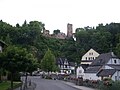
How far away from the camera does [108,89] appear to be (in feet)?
142

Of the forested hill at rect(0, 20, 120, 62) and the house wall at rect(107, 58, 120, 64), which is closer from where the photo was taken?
the house wall at rect(107, 58, 120, 64)

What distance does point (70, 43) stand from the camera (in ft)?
473

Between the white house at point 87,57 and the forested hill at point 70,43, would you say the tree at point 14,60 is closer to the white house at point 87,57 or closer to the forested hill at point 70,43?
the forested hill at point 70,43

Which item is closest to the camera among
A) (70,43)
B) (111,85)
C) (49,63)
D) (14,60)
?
(14,60)

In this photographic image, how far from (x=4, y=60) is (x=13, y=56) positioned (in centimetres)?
104

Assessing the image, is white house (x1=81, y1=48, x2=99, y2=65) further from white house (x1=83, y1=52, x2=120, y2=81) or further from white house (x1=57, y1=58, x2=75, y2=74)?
white house (x1=83, y1=52, x2=120, y2=81)

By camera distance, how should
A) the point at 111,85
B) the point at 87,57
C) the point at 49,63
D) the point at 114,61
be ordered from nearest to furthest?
1. the point at 111,85
2. the point at 114,61
3. the point at 49,63
4. the point at 87,57

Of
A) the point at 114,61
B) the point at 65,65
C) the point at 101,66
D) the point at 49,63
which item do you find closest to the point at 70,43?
the point at 65,65

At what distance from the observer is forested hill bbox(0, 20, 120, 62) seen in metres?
127

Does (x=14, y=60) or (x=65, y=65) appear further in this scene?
(x=65, y=65)

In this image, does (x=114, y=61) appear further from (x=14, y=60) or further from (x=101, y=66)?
(x=14, y=60)

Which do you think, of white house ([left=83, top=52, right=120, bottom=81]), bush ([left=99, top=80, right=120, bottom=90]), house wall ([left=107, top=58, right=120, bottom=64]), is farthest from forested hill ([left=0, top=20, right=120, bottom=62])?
bush ([left=99, top=80, right=120, bottom=90])

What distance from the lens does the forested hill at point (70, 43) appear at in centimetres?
12662

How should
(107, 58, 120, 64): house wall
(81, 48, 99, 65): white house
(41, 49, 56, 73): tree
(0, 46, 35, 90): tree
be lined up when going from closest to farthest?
(0, 46, 35, 90): tree < (107, 58, 120, 64): house wall < (41, 49, 56, 73): tree < (81, 48, 99, 65): white house
